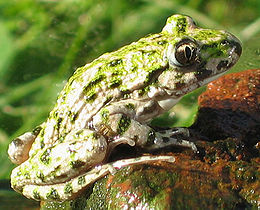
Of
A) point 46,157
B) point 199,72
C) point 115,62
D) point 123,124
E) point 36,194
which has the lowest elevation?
point 36,194

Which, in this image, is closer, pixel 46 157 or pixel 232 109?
pixel 46 157

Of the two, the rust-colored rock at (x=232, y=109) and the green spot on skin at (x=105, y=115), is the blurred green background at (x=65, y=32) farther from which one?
the green spot on skin at (x=105, y=115)

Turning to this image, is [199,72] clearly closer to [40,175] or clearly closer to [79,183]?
[79,183]

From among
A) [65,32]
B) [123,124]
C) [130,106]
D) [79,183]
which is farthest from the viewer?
[65,32]

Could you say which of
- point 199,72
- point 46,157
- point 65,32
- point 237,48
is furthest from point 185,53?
point 65,32

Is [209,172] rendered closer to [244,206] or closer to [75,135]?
[244,206]

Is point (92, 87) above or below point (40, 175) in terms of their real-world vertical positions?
above

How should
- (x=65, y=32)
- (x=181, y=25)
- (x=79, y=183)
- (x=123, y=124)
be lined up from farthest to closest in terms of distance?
1. (x=65, y=32)
2. (x=181, y=25)
3. (x=123, y=124)
4. (x=79, y=183)

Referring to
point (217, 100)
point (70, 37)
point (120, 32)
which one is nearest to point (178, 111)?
point (217, 100)

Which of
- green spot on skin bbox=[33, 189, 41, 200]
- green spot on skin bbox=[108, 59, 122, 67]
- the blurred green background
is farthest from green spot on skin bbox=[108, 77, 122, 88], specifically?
the blurred green background
